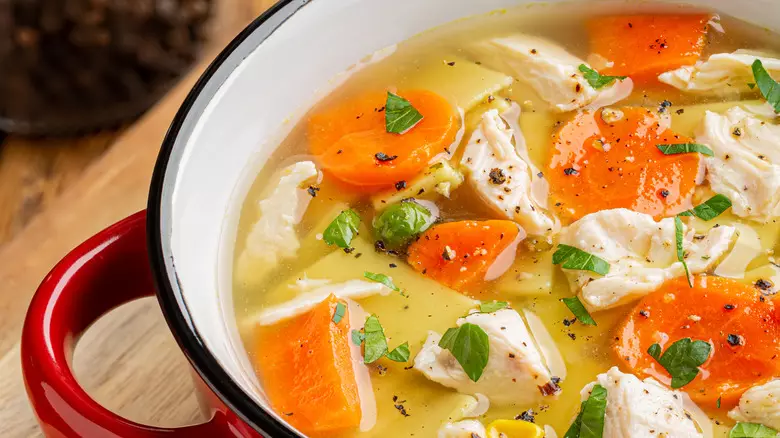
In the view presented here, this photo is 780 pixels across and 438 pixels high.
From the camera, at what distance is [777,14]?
233 centimetres

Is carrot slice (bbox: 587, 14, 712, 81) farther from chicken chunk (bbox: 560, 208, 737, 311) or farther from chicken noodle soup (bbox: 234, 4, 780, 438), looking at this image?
chicken chunk (bbox: 560, 208, 737, 311)

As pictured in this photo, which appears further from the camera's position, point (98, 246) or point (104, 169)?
point (104, 169)

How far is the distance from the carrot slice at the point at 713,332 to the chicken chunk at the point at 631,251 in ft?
0.12

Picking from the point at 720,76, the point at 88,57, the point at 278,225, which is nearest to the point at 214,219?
the point at 278,225

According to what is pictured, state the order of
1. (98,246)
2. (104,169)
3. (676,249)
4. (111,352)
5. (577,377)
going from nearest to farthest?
(98,246), (577,377), (676,249), (111,352), (104,169)

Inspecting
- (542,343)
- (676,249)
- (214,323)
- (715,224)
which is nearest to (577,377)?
(542,343)

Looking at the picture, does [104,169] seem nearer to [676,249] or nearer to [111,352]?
[111,352]

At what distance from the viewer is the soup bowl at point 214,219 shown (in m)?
1.39

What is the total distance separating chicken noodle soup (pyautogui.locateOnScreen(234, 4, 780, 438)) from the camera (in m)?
1.66

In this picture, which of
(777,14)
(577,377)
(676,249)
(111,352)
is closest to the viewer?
(577,377)

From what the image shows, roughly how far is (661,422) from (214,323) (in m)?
0.83

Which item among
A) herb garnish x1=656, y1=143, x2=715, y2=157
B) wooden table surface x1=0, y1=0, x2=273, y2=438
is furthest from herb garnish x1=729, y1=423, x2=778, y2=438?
wooden table surface x1=0, y1=0, x2=273, y2=438

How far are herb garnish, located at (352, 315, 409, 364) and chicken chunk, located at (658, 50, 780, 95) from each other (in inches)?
37.9

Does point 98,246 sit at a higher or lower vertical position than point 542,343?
higher
